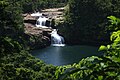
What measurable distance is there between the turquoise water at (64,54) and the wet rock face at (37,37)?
1.88m

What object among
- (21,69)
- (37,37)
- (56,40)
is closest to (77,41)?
(56,40)

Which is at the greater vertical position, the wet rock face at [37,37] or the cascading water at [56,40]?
the wet rock face at [37,37]

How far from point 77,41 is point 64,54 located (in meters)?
12.4

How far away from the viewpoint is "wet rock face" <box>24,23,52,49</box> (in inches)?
2124

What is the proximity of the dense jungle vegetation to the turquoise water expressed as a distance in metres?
4.49

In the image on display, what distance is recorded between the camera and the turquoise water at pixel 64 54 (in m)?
42.7

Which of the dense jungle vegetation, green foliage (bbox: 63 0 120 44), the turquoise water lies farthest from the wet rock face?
green foliage (bbox: 63 0 120 44)

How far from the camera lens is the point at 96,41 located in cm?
5775

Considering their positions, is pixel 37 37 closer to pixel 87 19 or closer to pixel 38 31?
pixel 38 31

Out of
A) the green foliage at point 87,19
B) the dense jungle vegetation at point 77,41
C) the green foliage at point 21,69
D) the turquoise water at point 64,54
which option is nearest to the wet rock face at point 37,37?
the dense jungle vegetation at point 77,41

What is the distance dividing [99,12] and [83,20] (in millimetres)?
3292

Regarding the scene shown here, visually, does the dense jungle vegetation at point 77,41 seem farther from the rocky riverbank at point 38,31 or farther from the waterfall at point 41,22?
the waterfall at point 41,22

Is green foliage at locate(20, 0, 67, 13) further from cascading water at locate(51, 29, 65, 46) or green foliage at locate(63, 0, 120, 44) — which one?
cascading water at locate(51, 29, 65, 46)

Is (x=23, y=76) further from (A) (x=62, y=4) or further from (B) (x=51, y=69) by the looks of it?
(A) (x=62, y=4)
